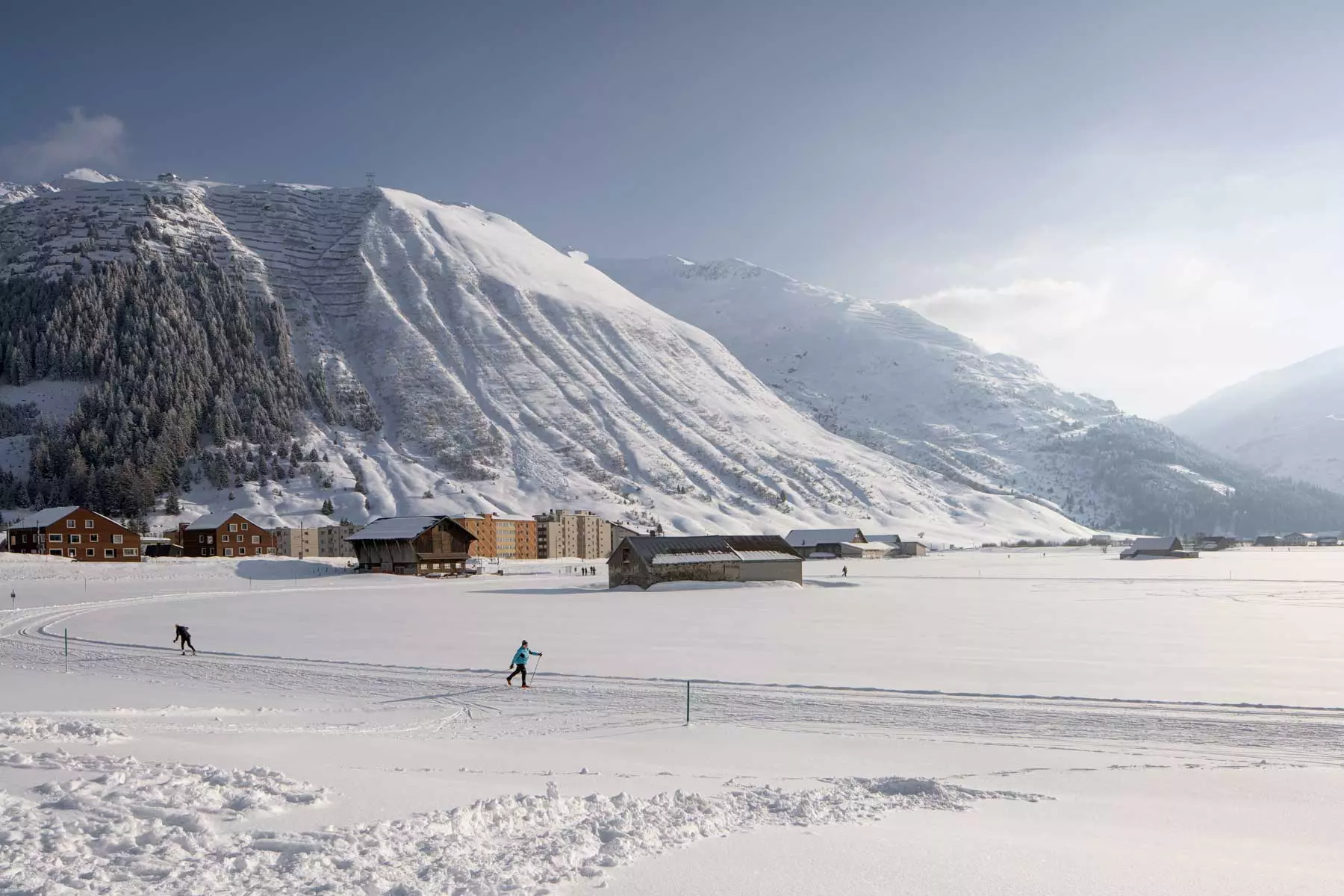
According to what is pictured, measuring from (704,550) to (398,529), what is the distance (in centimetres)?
3734

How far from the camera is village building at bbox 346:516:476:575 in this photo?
283ft

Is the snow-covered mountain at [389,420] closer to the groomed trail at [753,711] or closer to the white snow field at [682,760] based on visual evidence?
the white snow field at [682,760]

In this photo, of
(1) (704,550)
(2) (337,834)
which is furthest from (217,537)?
(2) (337,834)

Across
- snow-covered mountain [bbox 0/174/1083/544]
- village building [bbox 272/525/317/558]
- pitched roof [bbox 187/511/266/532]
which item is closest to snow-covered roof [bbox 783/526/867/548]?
snow-covered mountain [bbox 0/174/1083/544]

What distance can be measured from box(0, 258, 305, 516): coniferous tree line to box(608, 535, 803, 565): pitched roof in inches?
4193

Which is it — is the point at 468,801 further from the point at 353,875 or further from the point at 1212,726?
the point at 1212,726

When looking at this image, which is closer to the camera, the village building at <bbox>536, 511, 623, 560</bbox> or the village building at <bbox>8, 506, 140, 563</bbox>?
the village building at <bbox>8, 506, 140, 563</bbox>

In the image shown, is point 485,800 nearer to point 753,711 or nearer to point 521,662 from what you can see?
point 753,711

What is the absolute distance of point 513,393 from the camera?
7387 inches

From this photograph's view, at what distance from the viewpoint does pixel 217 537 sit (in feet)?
368

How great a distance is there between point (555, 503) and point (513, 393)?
123ft

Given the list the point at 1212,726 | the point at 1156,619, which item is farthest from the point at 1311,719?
the point at 1156,619

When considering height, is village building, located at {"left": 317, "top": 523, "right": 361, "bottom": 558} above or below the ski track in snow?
above

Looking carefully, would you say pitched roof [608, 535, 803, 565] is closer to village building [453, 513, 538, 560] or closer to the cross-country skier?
the cross-country skier
